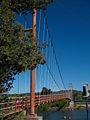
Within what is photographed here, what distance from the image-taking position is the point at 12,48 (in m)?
11.7

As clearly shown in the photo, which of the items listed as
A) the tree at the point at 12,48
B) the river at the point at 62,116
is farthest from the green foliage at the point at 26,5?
the river at the point at 62,116

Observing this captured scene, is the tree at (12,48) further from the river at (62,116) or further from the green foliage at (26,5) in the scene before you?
the river at (62,116)

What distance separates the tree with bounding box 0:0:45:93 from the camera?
11539 millimetres

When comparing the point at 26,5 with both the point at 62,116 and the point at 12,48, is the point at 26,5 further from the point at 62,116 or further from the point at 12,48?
the point at 62,116

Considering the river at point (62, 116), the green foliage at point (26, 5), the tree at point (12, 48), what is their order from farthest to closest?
the river at point (62, 116)
the green foliage at point (26, 5)
the tree at point (12, 48)

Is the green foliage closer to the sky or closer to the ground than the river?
closer to the sky

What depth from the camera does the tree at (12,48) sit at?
1154 centimetres

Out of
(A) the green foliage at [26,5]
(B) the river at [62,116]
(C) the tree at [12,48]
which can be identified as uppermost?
(A) the green foliage at [26,5]

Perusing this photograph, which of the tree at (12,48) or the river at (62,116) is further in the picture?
the river at (62,116)

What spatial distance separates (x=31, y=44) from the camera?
1312 centimetres

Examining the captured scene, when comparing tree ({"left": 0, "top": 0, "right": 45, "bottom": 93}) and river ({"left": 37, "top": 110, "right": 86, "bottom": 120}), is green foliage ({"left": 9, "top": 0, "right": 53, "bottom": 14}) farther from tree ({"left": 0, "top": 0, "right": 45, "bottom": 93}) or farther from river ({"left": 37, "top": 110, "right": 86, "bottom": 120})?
river ({"left": 37, "top": 110, "right": 86, "bottom": 120})

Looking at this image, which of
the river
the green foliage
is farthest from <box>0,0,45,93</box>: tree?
the river

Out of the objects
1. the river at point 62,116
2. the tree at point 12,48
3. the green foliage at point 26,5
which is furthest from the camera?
the river at point 62,116

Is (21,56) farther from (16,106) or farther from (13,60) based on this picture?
(16,106)
